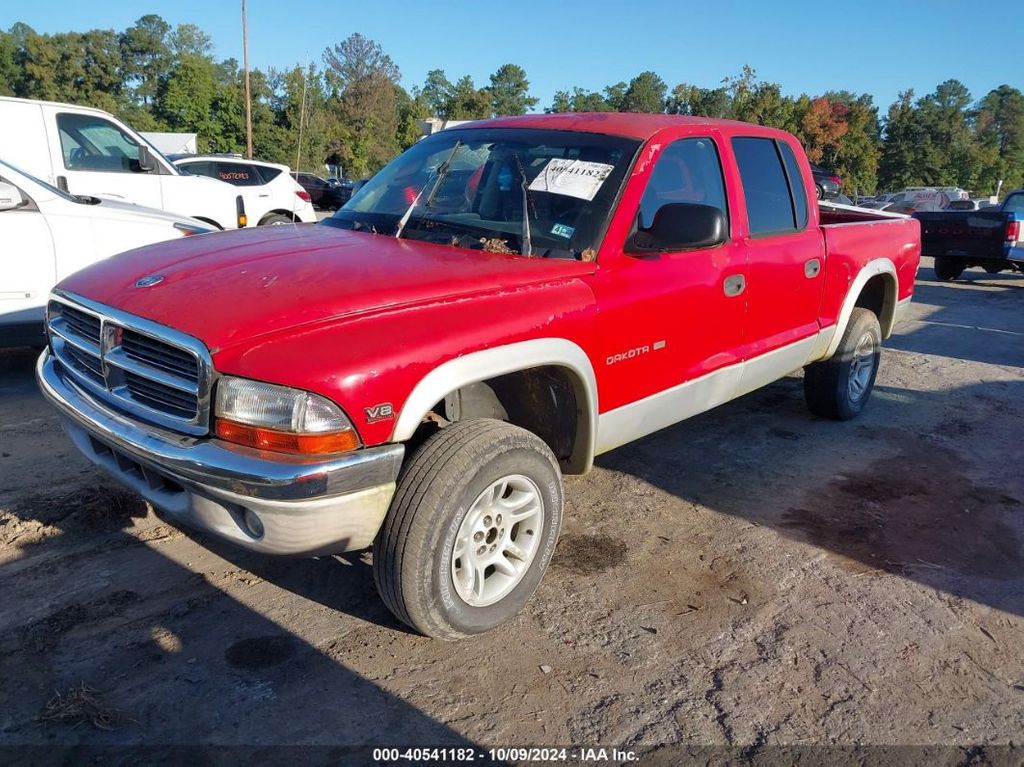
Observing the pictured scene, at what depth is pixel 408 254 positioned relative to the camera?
3254 millimetres

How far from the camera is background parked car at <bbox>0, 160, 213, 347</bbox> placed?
5359mm

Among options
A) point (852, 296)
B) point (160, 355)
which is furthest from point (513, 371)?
point (852, 296)

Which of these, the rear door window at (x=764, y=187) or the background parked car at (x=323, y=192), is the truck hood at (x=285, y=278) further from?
the background parked car at (x=323, y=192)

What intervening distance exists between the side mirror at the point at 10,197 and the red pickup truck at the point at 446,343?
2453 mm

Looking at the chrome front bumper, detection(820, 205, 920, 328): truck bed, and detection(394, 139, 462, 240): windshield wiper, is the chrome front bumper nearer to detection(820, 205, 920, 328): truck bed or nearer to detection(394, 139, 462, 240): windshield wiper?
detection(394, 139, 462, 240): windshield wiper

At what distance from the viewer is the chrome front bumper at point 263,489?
2396 millimetres

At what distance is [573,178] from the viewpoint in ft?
11.5

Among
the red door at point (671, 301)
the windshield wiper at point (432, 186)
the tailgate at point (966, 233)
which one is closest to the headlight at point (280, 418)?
the red door at point (671, 301)

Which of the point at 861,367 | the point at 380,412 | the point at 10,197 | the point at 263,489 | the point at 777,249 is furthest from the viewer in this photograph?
the point at 861,367

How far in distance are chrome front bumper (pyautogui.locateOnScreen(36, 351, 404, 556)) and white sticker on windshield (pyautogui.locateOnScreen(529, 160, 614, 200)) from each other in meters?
1.54

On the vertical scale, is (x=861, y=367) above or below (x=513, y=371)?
below

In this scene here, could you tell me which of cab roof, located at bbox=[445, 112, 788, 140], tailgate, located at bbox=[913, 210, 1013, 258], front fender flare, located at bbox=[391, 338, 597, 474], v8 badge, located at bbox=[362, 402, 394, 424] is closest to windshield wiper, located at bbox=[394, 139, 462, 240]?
cab roof, located at bbox=[445, 112, 788, 140]

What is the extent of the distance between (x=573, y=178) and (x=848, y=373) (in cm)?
295

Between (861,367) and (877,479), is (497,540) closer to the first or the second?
(877,479)
